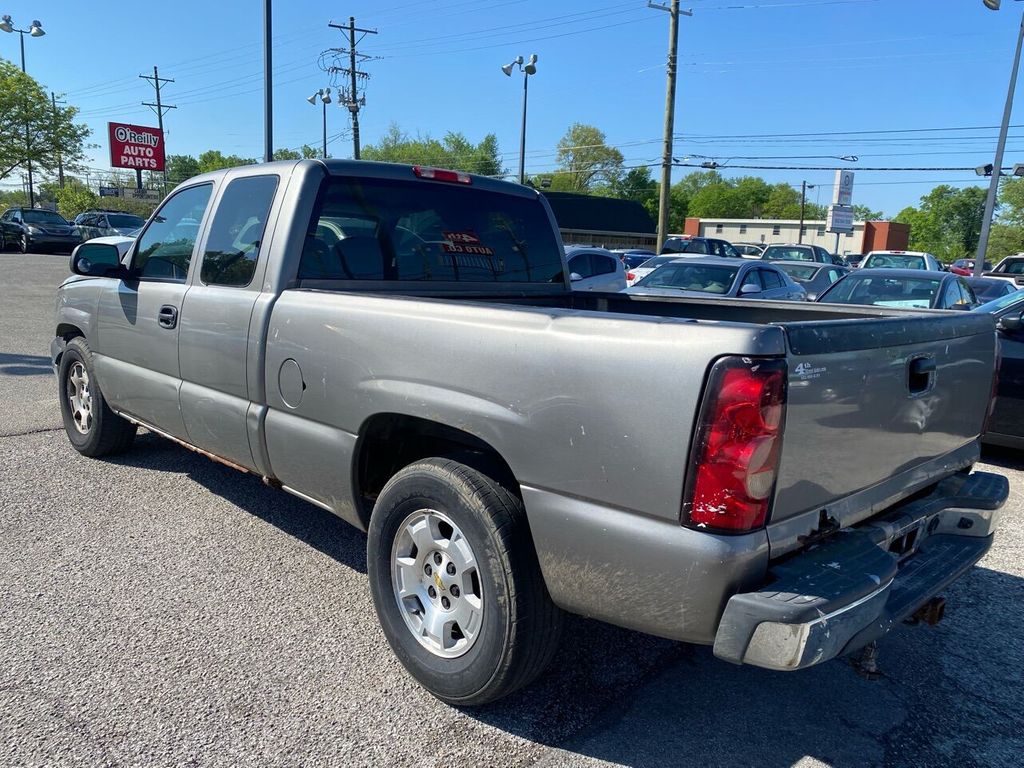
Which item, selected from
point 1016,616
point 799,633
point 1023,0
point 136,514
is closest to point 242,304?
point 136,514

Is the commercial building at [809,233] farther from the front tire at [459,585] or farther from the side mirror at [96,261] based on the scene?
the front tire at [459,585]

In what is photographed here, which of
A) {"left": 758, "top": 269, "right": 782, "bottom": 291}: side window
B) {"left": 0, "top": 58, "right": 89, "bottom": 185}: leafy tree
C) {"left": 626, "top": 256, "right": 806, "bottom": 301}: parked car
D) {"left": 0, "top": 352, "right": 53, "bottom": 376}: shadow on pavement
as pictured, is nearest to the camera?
{"left": 0, "top": 352, "right": 53, "bottom": 376}: shadow on pavement

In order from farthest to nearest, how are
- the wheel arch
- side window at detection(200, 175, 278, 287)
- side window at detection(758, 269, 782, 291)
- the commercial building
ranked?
the commercial building < side window at detection(758, 269, 782, 291) < side window at detection(200, 175, 278, 287) < the wheel arch

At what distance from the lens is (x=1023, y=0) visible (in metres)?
22.0

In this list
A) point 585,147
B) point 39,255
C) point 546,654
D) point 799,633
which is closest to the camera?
point 799,633

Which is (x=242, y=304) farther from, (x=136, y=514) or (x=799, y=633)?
(x=799, y=633)

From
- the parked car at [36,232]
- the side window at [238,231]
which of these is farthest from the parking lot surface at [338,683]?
the parked car at [36,232]

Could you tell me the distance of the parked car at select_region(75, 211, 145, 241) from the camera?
1174 inches

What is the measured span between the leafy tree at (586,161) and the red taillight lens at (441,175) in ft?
314

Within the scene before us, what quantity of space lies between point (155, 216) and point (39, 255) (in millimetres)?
28818

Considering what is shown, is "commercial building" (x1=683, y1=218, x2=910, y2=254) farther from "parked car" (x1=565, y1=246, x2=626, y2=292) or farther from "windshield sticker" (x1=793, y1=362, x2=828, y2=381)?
"windshield sticker" (x1=793, y1=362, x2=828, y2=381)

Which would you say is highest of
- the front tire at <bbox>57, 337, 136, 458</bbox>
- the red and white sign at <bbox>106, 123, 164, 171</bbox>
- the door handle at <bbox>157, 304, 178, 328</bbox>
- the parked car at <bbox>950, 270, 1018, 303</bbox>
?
the red and white sign at <bbox>106, 123, 164, 171</bbox>

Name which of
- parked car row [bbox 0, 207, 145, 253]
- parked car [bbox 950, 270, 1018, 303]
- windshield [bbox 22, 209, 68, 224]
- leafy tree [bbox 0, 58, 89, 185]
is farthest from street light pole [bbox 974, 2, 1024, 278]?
leafy tree [bbox 0, 58, 89, 185]

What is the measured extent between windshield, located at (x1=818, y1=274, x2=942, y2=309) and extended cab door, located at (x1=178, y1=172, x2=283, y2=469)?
8.26m
